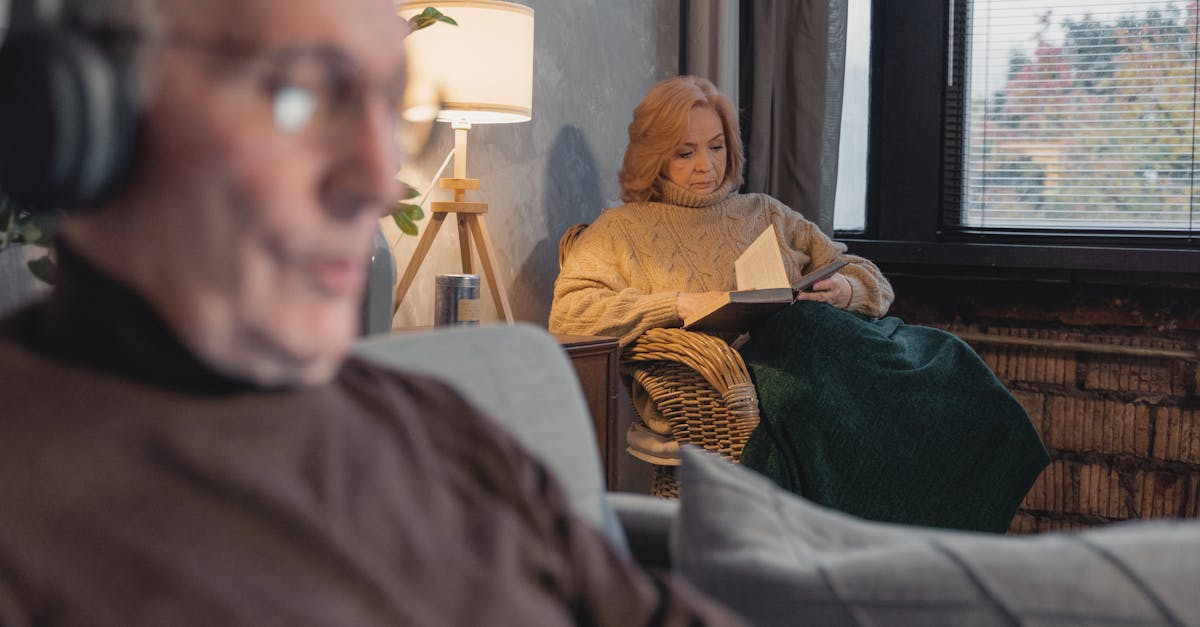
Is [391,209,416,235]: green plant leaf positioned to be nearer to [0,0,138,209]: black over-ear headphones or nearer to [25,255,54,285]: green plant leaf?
[25,255,54,285]: green plant leaf

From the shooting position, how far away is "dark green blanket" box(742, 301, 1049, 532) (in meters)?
2.17

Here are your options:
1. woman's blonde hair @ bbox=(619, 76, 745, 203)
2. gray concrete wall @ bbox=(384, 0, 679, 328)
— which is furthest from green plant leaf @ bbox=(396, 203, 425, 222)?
woman's blonde hair @ bbox=(619, 76, 745, 203)

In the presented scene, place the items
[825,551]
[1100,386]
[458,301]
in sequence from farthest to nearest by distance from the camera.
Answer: [1100,386] → [458,301] → [825,551]

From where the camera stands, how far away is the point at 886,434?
219cm

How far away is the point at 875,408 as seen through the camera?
2203 mm

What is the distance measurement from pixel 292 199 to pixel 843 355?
1904 mm

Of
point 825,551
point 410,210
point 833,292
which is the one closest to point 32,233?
point 410,210

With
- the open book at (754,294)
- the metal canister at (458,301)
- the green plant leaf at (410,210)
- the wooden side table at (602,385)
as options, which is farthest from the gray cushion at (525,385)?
the open book at (754,294)

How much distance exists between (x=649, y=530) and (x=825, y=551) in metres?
0.22

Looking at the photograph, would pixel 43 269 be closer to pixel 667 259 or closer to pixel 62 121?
pixel 62 121

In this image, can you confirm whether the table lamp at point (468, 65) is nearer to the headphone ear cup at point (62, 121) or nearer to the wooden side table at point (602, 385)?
the wooden side table at point (602, 385)

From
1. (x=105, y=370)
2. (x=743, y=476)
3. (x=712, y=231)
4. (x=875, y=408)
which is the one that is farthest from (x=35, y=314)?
(x=712, y=231)

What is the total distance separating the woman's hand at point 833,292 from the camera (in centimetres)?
253

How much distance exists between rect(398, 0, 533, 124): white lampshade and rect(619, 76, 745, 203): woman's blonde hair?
57 cm
